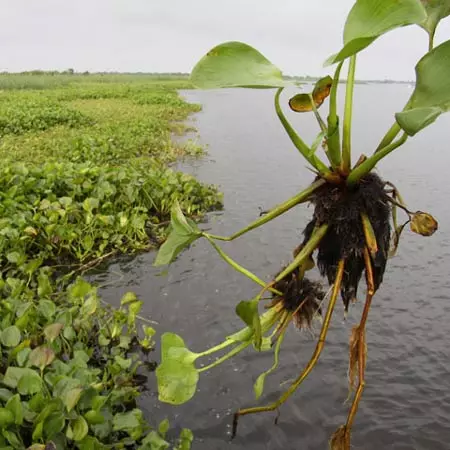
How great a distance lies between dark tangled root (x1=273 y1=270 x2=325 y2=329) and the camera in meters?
1.42

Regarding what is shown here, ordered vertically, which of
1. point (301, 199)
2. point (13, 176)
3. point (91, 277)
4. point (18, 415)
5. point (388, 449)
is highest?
point (301, 199)

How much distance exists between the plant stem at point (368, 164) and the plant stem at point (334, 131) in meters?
0.06

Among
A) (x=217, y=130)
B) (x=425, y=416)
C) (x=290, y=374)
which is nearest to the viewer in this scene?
(x=425, y=416)

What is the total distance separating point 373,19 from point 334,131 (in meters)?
0.28

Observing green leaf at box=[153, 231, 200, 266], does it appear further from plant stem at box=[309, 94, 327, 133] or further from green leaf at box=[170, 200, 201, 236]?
plant stem at box=[309, 94, 327, 133]

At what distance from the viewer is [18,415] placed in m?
1.57

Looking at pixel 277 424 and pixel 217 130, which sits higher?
pixel 217 130

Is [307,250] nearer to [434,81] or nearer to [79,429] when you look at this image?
[434,81]

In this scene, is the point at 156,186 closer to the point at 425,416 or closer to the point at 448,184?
the point at 425,416

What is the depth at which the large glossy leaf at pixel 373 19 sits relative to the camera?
986 mm

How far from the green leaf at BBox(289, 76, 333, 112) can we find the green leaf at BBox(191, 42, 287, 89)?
0.14 metres

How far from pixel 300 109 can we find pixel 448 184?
6.92m

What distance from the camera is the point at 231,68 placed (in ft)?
4.00

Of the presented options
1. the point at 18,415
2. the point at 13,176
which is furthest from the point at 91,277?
the point at 18,415
